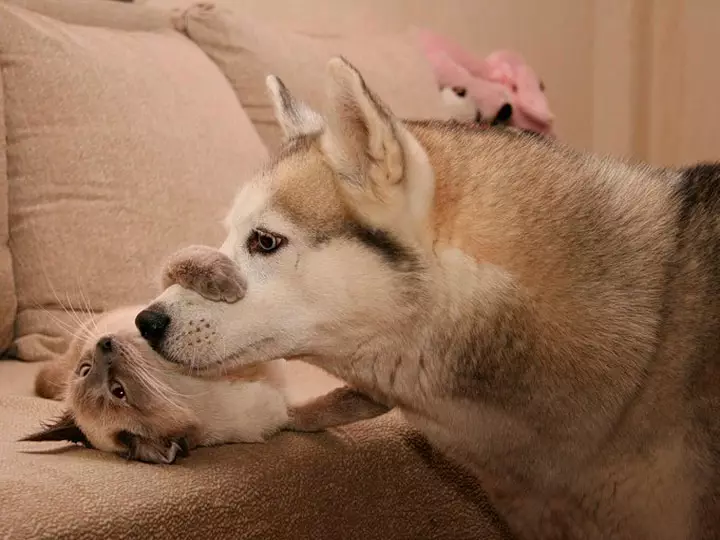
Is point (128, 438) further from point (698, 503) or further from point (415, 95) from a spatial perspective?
point (415, 95)

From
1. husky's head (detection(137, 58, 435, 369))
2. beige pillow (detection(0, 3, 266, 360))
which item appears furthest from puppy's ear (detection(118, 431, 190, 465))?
beige pillow (detection(0, 3, 266, 360))

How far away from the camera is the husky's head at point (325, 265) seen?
110 centimetres

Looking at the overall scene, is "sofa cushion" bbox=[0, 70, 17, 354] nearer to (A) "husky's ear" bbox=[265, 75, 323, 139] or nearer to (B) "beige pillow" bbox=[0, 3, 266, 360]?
(B) "beige pillow" bbox=[0, 3, 266, 360]

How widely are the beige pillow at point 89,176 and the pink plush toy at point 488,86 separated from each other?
43.8 inches

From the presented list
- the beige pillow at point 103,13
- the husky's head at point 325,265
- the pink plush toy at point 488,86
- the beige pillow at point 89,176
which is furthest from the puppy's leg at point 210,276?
the pink plush toy at point 488,86

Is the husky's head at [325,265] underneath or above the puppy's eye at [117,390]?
above

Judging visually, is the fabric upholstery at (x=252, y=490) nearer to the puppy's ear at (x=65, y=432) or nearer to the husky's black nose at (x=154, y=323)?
the puppy's ear at (x=65, y=432)

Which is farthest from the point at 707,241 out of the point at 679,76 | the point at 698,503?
the point at 679,76

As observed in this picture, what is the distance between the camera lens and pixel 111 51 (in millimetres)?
1900

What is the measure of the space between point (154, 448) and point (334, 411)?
0.91 feet

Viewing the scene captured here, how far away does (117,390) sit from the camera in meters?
1.20

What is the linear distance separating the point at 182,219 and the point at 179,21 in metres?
0.79

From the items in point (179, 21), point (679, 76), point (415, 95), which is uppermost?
point (179, 21)

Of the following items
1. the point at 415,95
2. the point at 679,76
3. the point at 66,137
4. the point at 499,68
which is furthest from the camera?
the point at 679,76
